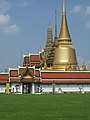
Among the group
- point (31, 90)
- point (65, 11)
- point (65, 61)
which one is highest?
point (65, 11)

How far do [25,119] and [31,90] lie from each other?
5090 centimetres

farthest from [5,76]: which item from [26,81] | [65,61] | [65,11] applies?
[65,11]

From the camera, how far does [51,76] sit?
65.7m

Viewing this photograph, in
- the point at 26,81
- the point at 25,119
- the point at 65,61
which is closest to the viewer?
the point at 25,119

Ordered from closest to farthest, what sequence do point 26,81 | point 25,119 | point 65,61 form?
point 25,119 → point 26,81 → point 65,61

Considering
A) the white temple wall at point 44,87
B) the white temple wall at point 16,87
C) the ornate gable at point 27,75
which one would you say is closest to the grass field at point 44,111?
the ornate gable at point 27,75

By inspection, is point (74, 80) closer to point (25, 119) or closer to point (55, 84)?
point (55, 84)

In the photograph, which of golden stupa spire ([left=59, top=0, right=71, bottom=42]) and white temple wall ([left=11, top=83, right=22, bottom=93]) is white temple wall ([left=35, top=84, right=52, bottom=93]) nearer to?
white temple wall ([left=11, top=83, right=22, bottom=93])

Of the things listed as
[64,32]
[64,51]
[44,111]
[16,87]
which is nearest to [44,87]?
[16,87]

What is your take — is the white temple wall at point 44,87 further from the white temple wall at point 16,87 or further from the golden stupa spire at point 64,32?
the golden stupa spire at point 64,32

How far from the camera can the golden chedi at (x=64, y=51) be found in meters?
74.8

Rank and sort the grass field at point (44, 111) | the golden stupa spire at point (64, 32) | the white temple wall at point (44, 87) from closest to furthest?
the grass field at point (44, 111)
the white temple wall at point (44, 87)
the golden stupa spire at point (64, 32)

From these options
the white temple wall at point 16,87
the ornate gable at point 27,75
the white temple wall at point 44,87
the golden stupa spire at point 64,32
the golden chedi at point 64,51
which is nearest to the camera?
the ornate gable at point 27,75

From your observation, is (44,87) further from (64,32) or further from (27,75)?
(64,32)
